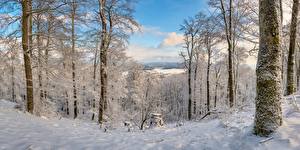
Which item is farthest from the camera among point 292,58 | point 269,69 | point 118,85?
point 118,85

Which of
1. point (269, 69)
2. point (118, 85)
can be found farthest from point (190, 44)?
point (269, 69)

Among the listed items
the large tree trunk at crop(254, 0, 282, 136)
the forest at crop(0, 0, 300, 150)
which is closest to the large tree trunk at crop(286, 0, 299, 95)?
the forest at crop(0, 0, 300, 150)

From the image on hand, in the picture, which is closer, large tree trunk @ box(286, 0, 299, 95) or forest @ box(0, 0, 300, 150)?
forest @ box(0, 0, 300, 150)

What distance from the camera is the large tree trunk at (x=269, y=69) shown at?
14.3 feet

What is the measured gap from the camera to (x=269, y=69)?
439cm

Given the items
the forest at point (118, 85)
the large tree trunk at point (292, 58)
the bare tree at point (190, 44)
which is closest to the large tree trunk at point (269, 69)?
the forest at point (118, 85)

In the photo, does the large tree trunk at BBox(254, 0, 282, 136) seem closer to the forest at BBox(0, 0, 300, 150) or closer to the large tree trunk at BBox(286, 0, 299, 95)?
the forest at BBox(0, 0, 300, 150)

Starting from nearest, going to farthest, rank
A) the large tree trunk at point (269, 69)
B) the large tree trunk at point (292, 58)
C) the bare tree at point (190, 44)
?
the large tree trunk at point (269, 69)
the large tree trunk at point (292, 58)
the bare tree at point (190, 44)

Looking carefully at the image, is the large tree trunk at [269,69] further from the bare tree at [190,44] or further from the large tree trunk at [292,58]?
the bare tree at [190,44]

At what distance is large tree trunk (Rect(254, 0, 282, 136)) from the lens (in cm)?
435

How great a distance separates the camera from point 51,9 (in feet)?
28.7

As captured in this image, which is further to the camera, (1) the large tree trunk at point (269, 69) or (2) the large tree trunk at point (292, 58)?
(2) the large tree trunk at point (292, 58)

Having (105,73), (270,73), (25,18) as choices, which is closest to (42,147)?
(270,73)

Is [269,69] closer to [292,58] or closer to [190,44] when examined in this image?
[292,58]
